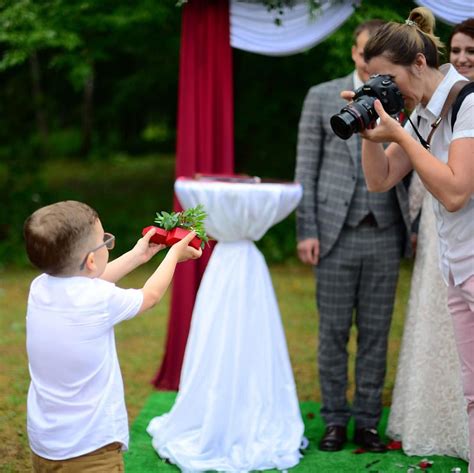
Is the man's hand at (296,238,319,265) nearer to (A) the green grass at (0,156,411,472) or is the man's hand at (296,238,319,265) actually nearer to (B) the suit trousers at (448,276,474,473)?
(B) the suit trousers at (448,276,474,473)

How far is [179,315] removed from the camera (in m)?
5.22

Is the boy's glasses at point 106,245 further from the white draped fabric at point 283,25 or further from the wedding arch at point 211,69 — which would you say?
the white draped fabric at point 283,25

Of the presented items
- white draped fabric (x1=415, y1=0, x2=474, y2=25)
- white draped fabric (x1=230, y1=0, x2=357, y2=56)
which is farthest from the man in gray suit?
white draped fabric (x1=230, y1=0, x2=357, y2=56)

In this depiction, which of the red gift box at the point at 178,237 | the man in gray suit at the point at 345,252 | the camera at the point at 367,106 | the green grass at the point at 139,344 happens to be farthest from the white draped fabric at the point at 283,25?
the red gift box at the point at 178,237

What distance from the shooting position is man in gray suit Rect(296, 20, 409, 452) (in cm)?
411

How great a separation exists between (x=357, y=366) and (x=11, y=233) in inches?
275

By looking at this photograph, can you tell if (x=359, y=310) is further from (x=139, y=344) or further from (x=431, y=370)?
(x=139, y=344)

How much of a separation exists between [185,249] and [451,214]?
0.97 meters

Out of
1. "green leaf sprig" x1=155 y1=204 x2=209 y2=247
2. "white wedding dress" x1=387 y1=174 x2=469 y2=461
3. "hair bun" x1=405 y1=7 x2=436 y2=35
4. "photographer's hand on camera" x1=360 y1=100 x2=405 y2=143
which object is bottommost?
"white wedding dress" x1=387 y1=174 x2=469 y2=461

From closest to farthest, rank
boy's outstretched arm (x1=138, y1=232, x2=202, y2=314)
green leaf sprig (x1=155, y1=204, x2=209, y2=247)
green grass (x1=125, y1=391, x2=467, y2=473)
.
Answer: boy's outstretched arm (x1=138, y1=232, x2=202, y2=314) < green leaf sprig (x1=155, y1=204, x2=209, y2=247) < green grass (x1=125, y1=391, x2=467, y2=473)

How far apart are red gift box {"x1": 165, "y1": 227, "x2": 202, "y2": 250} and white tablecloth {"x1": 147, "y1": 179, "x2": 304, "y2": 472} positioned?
3.59ft

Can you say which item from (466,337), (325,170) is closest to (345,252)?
(325,170)

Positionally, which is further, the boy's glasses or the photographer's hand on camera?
the photographer's hand on camera

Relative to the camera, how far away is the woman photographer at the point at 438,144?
9.02 feet
